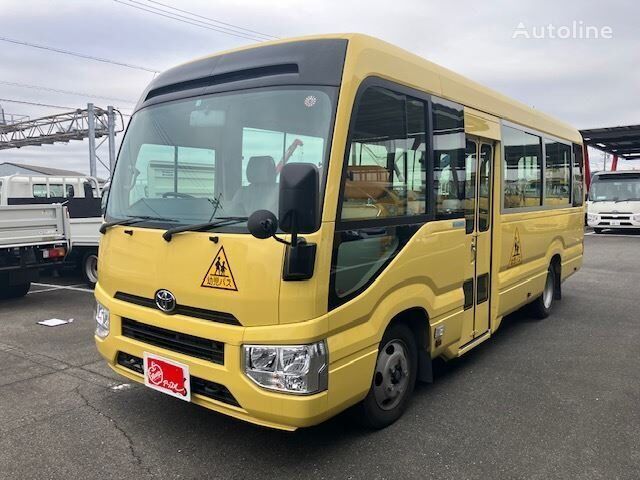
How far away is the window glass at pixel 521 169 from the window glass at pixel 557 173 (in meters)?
0.33

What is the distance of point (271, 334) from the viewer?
261 centimetres

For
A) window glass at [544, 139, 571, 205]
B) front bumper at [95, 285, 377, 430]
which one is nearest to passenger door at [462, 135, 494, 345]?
front bumper at [95, 285, 377, 430]

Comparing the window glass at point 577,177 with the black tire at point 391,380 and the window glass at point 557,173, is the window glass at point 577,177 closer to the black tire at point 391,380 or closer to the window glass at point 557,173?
the window glass at point 557,173

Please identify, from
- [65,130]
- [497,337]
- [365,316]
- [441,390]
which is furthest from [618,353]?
[65,130]

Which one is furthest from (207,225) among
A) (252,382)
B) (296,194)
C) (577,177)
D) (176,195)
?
(577,177)

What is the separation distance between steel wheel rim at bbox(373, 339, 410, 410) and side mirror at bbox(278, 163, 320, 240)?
1282 mm

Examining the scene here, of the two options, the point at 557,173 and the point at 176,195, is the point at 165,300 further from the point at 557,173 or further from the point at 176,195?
the point at 557,173

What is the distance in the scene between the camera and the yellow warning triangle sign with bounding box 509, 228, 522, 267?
16.8 ft

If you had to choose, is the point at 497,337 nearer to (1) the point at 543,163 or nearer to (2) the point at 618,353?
(2) the point at 618,353

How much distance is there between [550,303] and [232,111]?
546cm

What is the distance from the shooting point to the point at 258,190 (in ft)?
9.21

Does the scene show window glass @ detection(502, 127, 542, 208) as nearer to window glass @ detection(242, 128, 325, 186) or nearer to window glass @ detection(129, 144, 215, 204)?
window glass @ detection(242, 128, 325, 186)

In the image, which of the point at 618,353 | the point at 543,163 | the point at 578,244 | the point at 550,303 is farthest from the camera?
the point at 578,244

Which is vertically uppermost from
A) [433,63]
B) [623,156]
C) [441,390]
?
[623,156]
